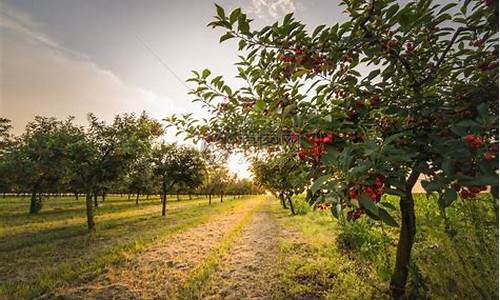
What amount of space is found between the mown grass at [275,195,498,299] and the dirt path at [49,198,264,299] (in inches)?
83.9

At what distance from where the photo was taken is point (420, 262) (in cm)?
385

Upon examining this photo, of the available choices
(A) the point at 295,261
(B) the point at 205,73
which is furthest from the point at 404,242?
(B) the point at 205,73

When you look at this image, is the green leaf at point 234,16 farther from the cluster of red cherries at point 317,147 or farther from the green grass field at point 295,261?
the green grass field at point 295,261

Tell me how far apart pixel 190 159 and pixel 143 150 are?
7.90m

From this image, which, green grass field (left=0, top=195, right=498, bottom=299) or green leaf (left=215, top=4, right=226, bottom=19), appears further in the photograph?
green grass field (left=0, top=195, right=498, bottom=299)

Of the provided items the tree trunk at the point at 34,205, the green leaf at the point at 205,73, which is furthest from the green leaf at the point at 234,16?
the tree trunk at the point at 34,205

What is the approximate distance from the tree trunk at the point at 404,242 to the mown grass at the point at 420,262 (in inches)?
7.0

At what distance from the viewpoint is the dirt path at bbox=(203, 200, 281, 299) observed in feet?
14.7

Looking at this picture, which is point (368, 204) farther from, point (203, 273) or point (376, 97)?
point (203, 273)

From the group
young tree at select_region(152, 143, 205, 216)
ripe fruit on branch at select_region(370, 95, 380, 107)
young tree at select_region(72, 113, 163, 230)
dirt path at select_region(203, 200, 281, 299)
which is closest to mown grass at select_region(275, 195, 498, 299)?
dirt path at select_region(203, 200, 281, 299)

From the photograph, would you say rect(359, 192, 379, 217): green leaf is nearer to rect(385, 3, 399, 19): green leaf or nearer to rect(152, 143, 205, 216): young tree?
rect(385, 3, 399, 19): green leaf

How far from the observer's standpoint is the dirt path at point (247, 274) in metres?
4.47

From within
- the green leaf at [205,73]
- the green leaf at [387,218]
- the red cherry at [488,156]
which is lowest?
the green leaf at [387,218]

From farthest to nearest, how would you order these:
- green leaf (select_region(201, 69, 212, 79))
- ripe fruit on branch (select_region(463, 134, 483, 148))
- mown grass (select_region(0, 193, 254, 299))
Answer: mown grass (select_region(0, 193, 254, 299)) < green leaf (select_region(201, 69, 212, 79)) < ripe fruit on branch (select_region(463, 134, 483, 148))
